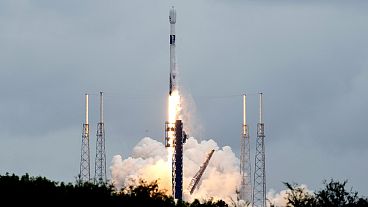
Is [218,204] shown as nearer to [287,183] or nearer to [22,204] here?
[287,183]

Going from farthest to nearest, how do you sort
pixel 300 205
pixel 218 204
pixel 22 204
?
pixel 218 204
pixel 300 205
pixel 22 204

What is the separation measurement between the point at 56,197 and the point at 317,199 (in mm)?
27401

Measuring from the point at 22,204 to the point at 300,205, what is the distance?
1076 inches

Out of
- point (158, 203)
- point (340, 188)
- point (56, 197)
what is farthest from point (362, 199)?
point (56, 197)

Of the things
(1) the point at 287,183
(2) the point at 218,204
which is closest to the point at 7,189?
(1) the point at 287,183

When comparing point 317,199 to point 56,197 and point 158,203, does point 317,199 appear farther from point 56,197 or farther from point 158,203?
point 56,197

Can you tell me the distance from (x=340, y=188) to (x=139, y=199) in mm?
18745

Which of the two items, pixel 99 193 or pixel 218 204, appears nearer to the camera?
pixel 99 193

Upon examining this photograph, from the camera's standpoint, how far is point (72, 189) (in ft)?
542

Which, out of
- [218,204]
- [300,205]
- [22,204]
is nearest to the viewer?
[22,204]

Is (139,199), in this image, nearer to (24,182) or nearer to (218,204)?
(24,182)

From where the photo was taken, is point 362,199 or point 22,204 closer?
point 22,204

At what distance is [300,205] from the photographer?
171125 millimetres

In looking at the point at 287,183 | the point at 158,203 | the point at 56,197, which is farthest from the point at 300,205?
the point at 56,197
